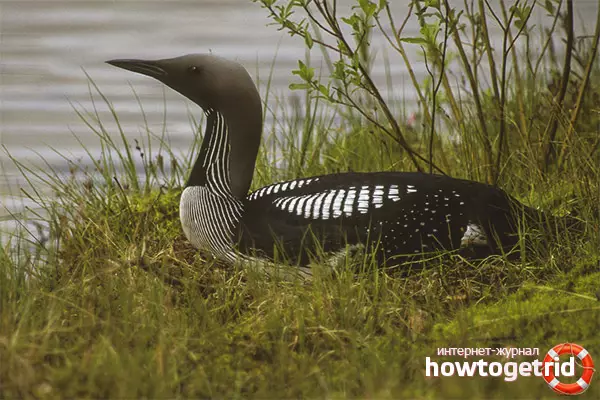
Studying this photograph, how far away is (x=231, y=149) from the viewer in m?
4.12

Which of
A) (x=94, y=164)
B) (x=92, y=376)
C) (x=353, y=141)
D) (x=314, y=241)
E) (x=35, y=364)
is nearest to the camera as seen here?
(x=92, y=376)

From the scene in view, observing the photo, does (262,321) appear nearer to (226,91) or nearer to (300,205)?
(300,205)

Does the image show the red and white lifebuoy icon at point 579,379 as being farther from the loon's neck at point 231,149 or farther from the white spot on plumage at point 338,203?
the loon's neck at point 231,149

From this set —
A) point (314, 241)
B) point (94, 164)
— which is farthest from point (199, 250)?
point (94, 164)

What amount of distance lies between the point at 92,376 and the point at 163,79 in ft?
5.43

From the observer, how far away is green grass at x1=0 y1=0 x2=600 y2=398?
116 inches

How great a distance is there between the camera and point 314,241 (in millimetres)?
3781

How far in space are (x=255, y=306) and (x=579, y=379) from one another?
1.17 metres

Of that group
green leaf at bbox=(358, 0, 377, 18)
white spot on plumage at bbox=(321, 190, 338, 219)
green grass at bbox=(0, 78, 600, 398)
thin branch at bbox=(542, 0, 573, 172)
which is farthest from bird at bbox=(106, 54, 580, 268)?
thin branch at bbox=(542, 0, 573, 172)

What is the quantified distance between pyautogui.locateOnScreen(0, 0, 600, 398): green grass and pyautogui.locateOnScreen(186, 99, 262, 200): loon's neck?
0.35 meters

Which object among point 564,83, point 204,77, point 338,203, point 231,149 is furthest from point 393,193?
point 564,83

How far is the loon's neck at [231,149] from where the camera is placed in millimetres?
4082

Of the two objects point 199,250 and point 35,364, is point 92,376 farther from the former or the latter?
point 199,250

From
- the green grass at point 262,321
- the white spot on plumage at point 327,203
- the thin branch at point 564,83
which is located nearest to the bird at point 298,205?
the white spot on plumage at point 327,203
